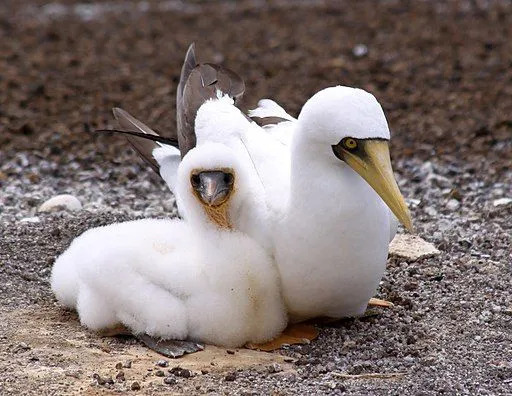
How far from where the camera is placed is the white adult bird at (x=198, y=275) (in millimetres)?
5004

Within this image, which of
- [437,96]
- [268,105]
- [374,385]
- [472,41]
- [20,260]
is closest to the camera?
[374,385]

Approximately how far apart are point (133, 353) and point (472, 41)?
807cm

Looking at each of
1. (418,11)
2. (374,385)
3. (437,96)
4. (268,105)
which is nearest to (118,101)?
(437,96)

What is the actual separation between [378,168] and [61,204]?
306cm

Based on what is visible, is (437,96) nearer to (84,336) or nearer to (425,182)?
(425,182)

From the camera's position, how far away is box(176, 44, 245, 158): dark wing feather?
6.14 m

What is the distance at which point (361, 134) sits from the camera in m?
4.81

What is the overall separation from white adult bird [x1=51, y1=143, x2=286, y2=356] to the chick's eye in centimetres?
Answer: 53

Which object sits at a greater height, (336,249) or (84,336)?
(336,249)

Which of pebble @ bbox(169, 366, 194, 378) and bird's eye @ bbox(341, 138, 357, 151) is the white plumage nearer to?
bird's eye @ bbox(341, 138, 357, 151)

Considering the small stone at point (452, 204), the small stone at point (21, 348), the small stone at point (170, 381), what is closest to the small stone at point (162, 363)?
the small stone at point (170, 381)

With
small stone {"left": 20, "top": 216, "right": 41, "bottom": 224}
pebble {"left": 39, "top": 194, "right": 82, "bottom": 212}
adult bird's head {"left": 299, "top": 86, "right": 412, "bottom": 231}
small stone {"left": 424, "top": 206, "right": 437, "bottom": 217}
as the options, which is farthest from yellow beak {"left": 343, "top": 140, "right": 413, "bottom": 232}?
pebble {"left": 39, "top": 194, "right": 82, "bottom": 212}

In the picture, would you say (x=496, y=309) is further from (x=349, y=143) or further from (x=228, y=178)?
(x=228, y=178)

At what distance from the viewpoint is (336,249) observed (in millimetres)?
5004
